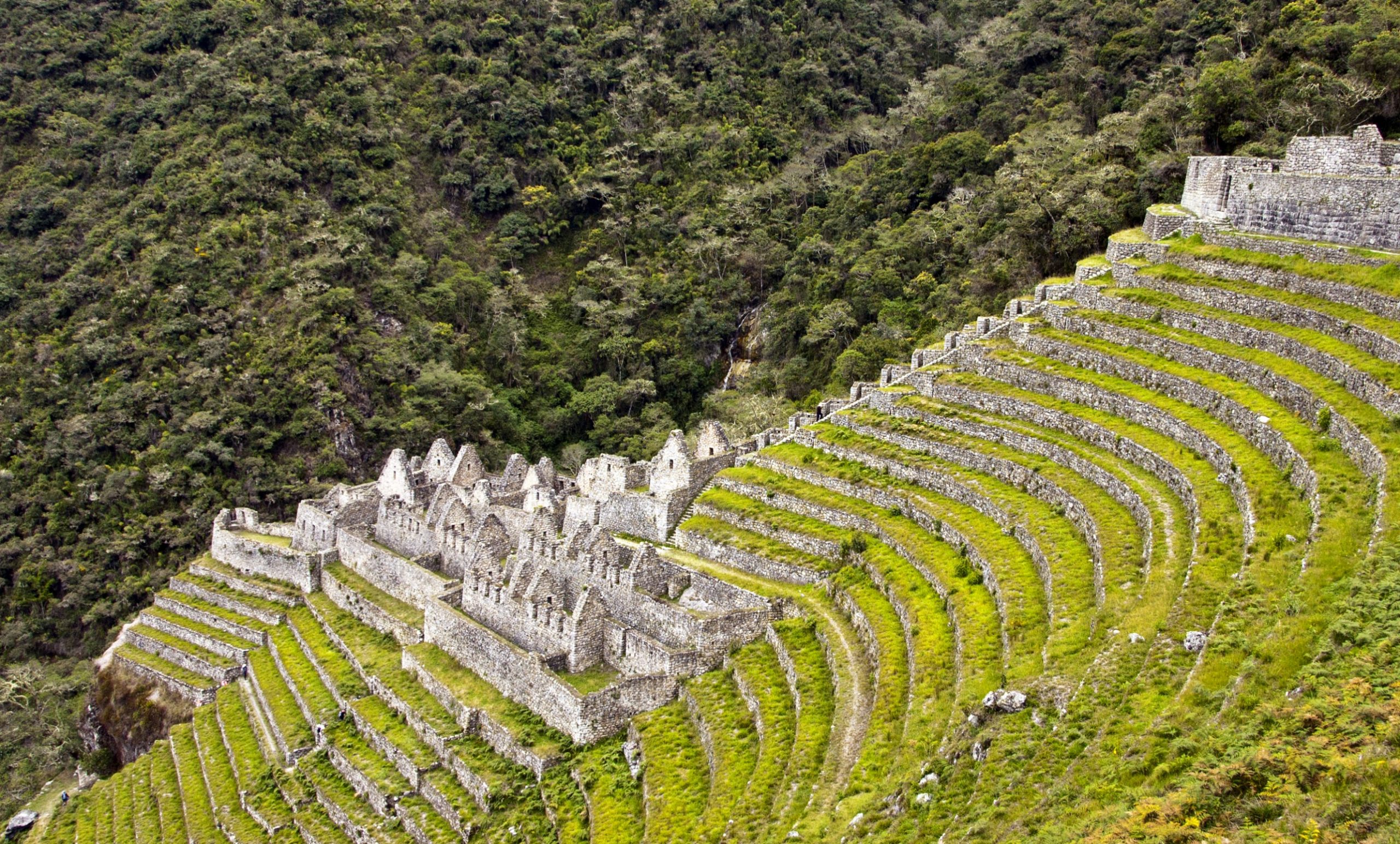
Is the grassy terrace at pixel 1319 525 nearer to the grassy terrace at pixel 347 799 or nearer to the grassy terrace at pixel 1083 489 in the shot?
the grassy terrace at pixel 1083 489

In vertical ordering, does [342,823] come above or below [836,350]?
below

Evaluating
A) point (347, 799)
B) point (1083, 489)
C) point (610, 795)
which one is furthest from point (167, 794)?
point (1083, 489)

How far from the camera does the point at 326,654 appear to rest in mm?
28422

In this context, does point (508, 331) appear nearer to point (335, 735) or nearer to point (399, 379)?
point (399, 379)

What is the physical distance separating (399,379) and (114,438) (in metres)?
13.9

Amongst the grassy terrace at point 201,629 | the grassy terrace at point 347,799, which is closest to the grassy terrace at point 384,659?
the grassy terrace at point 347,799

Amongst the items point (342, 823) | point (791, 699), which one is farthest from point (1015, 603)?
point (342, 823)

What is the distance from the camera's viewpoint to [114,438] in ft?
161

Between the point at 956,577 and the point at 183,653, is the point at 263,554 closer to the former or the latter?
the point at 183,653

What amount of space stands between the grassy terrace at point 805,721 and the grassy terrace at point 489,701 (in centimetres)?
510

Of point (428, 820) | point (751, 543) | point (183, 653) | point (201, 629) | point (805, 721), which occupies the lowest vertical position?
point (183, 653)

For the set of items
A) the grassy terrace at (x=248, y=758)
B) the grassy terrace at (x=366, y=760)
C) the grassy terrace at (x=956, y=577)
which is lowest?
the grassy terrace at (x=248, y=758)

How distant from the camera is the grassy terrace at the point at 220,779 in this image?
2389 cm

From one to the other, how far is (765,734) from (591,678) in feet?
18.5
